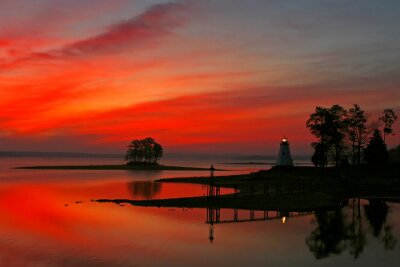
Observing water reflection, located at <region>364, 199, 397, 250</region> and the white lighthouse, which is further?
the white lighthouse

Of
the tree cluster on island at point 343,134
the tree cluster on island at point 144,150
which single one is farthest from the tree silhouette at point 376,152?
the tree cluster on island at point 144,150

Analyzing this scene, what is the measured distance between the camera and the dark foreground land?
45188 millimetres

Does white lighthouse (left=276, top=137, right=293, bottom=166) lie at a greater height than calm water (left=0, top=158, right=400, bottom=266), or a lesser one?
greater

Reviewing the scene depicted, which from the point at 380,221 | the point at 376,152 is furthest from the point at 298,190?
the point at 376,152

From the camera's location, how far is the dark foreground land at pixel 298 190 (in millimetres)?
45188

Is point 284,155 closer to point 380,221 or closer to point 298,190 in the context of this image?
point 298,190

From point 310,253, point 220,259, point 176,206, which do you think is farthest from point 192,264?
point 176,206

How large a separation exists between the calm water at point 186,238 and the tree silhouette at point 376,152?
145 feet

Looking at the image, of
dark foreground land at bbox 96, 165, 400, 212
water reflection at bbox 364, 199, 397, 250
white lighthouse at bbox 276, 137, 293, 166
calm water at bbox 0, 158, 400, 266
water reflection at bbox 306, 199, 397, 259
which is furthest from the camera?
white lighthouse at bbox 276, 137, 293, 166

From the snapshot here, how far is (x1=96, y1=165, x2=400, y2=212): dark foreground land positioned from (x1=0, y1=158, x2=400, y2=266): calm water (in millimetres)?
3404

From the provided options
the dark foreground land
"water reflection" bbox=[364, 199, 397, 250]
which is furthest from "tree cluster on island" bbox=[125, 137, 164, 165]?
"water reflection" bbox=[364, 199, 397, 250]

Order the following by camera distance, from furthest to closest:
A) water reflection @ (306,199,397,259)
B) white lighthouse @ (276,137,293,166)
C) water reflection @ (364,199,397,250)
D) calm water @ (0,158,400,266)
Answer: white lighthouse @ (276,137,293,166) → water reflection @ (364,199,397,250) → water reflection @ (306,199,397,259) → calm water @ (0,158,400,266)

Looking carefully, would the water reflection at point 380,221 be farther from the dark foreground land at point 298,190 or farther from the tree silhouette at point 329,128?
the tree silhouette at point 329,128

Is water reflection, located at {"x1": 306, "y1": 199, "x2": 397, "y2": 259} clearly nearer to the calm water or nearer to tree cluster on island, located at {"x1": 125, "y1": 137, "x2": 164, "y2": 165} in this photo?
the calm water
